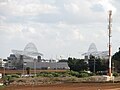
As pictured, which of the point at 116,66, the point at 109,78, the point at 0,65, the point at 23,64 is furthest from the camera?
the point at 23,64

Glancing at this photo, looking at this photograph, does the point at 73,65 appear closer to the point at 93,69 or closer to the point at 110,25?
the point at 93,69

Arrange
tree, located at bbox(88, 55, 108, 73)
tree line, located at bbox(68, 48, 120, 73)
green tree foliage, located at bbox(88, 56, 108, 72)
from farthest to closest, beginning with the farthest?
1. tree line, located at bbox(68, 48, 120, 73)
2. tree, located at bbox(88, 55, 108, 73)
3. green tree foliage, located at bbox(88, 56, 108, 72)

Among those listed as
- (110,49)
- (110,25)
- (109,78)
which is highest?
(110,25)

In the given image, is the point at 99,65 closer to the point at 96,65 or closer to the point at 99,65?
the point at 99,65

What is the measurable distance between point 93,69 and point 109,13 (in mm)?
77644

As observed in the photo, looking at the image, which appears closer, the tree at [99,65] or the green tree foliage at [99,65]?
the green tree foliage at [99,65]

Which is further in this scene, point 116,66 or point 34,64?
point 34,64

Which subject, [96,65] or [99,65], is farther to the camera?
[96,65]

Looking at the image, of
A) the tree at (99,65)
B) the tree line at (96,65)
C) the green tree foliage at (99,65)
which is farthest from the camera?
the tree line at (96,65)

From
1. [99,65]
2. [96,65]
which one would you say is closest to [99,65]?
[99,65]

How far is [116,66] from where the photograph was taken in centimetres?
17050

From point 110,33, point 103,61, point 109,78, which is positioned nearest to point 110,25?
point 110,33

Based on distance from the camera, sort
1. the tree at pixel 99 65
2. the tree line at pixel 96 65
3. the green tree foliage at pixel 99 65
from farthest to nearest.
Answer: the tree line at pixel 96 65 → the tree at pixel 99 65 → the green tree foliage at pixel 99 65

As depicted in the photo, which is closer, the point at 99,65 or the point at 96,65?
the point at 99,65
